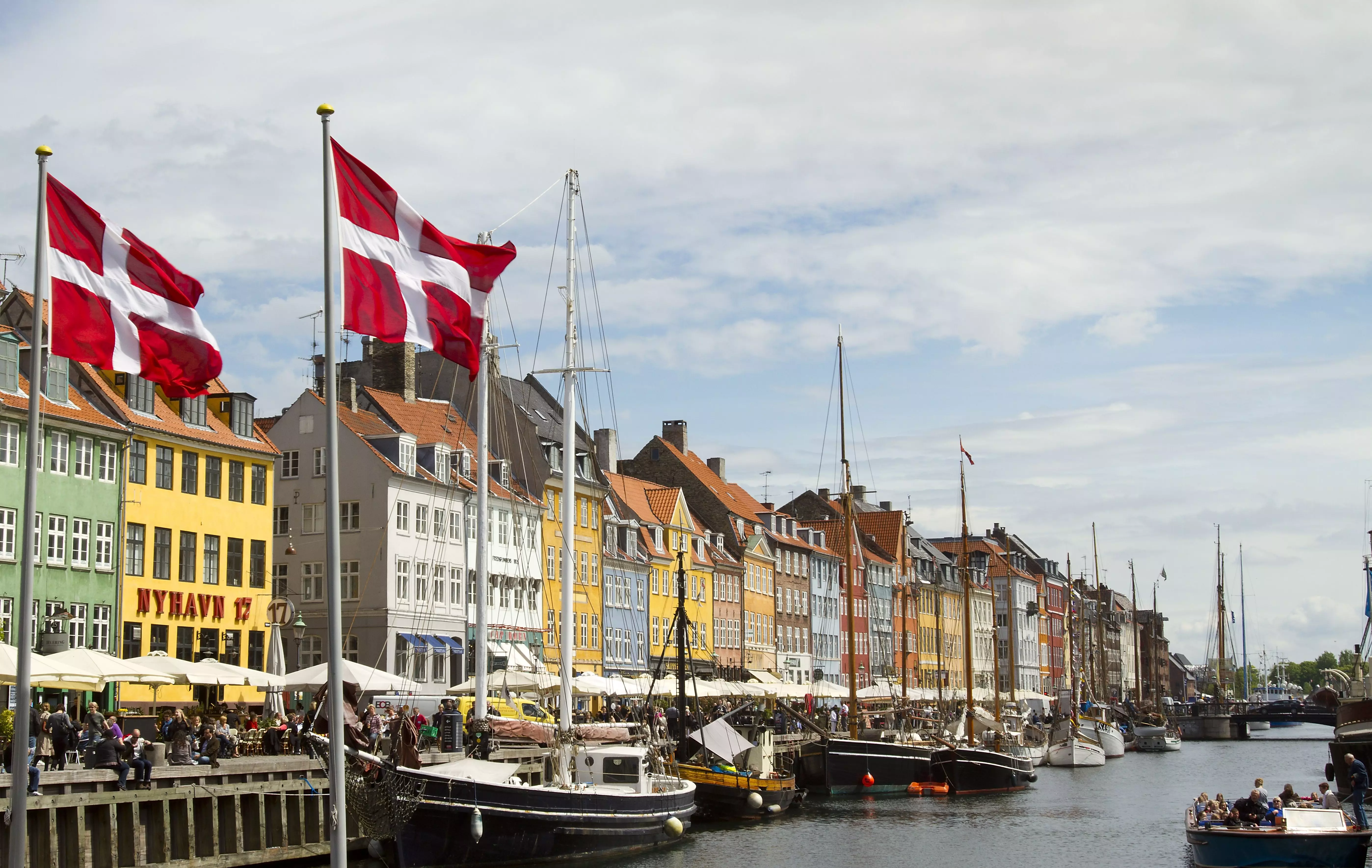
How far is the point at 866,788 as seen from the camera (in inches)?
2468

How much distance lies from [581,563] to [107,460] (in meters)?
31.7

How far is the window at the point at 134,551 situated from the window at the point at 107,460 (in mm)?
1895

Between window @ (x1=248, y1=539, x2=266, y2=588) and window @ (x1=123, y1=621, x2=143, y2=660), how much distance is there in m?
6.18

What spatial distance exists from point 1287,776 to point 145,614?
57.5 m

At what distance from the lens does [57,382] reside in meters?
49.3

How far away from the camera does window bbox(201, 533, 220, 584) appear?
182ft

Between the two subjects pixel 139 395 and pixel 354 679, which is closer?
pixel 354 679

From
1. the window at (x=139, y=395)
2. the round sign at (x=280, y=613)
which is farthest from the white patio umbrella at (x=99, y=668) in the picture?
the window at (x=139, y=395)

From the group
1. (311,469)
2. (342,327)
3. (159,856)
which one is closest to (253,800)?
(159,856)

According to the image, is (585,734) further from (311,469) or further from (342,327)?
(311,469)

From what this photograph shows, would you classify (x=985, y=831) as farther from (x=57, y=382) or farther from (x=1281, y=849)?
(x=57, y=382)

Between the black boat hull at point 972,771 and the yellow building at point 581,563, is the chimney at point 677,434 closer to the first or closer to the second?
the yellow building at point 581,563

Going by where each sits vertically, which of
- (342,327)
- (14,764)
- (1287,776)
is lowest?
(1287,776)

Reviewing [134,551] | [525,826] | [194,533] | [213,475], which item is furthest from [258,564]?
[525,826]
